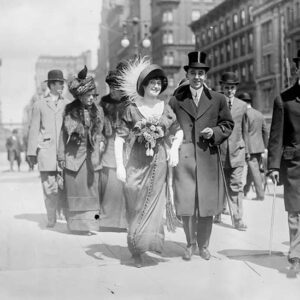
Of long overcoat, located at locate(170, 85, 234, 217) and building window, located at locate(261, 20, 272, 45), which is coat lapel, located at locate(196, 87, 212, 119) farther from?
building window, located at locate(261, 20, 272, 45)

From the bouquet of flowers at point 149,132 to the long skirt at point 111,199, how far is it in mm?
2332

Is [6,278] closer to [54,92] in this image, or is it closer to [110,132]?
[110,132]

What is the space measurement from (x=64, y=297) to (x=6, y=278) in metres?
0.82

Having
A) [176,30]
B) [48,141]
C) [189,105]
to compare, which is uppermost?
[176,30]

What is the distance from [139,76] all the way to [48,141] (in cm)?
312

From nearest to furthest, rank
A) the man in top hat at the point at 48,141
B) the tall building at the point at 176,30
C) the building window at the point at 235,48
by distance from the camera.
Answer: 1. the man in top hat at the point at 48,141
2. the building window at the point at 235,48
3. the tall building at the point at 176,30

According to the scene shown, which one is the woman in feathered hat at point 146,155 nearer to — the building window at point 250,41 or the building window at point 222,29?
the building window at point 250,41

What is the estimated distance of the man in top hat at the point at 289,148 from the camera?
5.81 m

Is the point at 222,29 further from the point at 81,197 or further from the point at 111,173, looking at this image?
the point at 81,197

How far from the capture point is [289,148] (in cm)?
585

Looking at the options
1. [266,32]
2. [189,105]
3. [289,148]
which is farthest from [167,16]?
[289,148]

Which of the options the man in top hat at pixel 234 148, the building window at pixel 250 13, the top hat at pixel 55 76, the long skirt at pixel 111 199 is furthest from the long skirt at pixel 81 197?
the building window at pixel 250 13

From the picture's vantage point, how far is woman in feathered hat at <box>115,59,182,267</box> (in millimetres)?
6023

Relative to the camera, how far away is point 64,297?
4.95m
